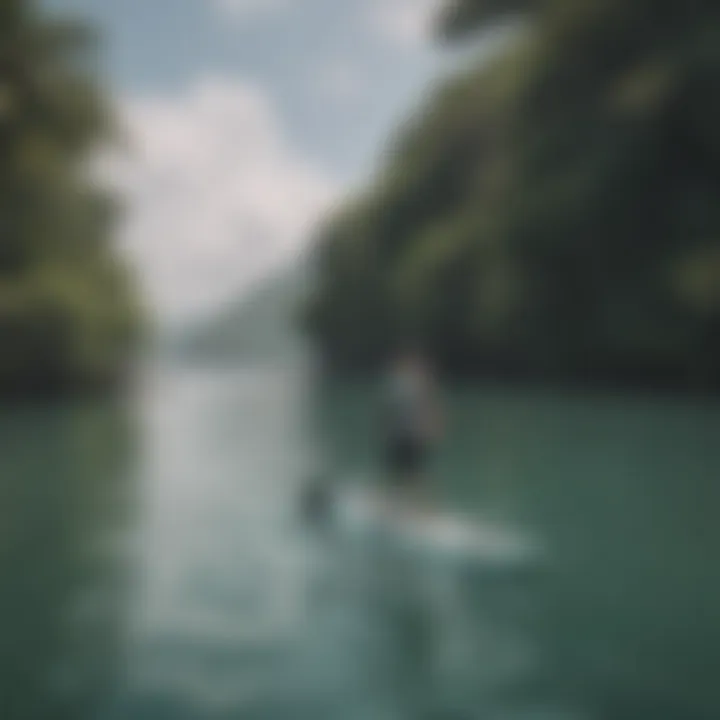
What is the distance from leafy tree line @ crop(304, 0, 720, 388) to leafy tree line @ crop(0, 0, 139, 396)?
1.75m

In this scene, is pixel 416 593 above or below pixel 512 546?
below

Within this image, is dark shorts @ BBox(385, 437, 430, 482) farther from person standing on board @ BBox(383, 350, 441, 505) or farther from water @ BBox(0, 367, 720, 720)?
water @ BBox(0, 367, 720, 720)

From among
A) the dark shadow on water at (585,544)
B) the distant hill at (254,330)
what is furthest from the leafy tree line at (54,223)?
the dark shadow on water at (585,544)

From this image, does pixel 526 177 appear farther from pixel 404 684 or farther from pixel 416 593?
pixel 404 684

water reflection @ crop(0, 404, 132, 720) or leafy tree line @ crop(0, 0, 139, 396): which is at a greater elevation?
leafy tree line @ crop(0, 0, 139, 396)

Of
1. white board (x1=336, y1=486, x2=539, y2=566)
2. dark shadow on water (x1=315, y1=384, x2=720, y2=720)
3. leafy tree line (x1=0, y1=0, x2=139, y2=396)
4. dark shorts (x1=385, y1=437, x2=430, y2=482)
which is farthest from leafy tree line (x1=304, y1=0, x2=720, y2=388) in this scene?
leafy tree line (x1=0, y1=0, x2=139, y2=396)

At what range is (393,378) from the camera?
4.64 metres

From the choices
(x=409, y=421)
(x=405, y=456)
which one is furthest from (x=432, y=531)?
(x=409, y=421)

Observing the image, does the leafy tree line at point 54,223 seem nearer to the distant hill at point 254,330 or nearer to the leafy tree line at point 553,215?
the distant hill at point 254,330

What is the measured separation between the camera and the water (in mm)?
2658

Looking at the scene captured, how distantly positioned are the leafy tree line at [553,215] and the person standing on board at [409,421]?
2.08ft

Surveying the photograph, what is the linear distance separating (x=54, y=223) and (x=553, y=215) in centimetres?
576

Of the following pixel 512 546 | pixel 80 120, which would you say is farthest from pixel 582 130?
pixel 512 546

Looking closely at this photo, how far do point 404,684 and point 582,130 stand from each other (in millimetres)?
8967
